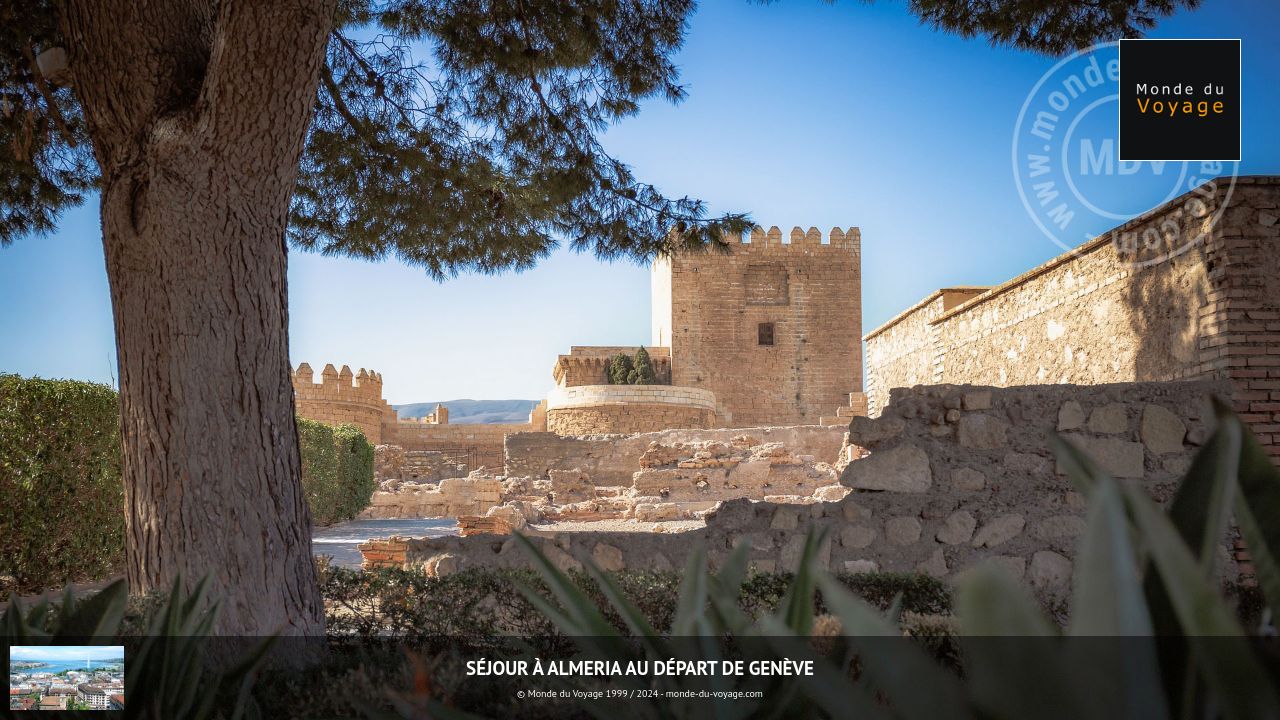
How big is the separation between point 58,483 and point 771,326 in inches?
953

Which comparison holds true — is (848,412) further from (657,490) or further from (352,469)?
(352,469)

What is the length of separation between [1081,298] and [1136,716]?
6345mm

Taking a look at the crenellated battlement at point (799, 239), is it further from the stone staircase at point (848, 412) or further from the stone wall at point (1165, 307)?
the stone wall at point (1165, 307)

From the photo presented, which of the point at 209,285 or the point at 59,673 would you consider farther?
the point at 209,285

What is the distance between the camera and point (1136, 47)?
4773 millimetres

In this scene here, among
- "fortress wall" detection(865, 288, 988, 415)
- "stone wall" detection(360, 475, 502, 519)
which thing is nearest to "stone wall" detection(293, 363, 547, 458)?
"stone wall" detection(360, 475, 502, 519)

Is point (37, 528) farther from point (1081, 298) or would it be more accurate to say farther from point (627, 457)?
point (627, 457)

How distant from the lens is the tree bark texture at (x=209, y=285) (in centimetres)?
266

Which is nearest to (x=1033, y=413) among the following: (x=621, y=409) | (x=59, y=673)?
(x=59, y=673)

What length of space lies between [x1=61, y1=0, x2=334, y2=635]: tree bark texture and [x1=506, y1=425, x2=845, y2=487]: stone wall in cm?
1302

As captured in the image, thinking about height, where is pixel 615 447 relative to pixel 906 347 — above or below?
below

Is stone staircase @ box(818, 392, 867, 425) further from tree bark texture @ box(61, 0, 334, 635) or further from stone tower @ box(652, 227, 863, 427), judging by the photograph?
tree bark texture @ box(61, 0, 334, 635)

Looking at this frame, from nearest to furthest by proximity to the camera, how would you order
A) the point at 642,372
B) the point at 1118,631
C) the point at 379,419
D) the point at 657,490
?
1. the point at 1118,631
2. the point at 657,490
3. the point at 379,419
4. the point at 642,372

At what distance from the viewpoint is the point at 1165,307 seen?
503 centimetres
